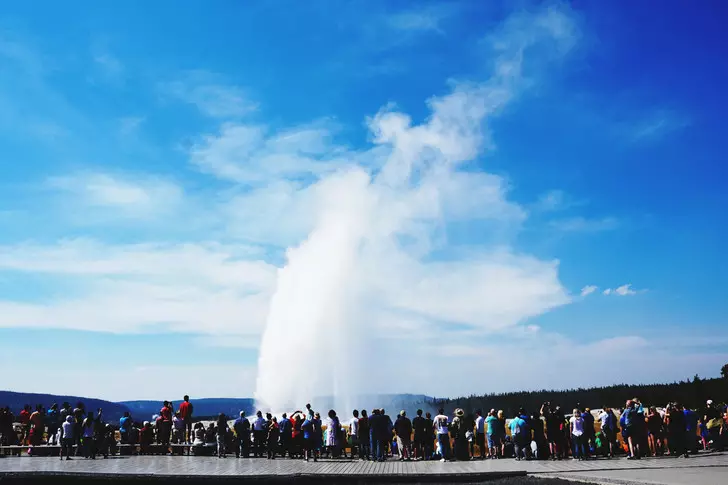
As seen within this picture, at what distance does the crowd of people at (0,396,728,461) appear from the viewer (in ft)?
74.1

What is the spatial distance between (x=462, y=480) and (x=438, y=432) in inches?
230

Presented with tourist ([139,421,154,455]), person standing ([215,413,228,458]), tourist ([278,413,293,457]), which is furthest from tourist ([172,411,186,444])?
tourist ([278,413,293,457])

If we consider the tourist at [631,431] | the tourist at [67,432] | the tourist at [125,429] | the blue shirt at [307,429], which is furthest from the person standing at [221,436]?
the tourist at [631,431]

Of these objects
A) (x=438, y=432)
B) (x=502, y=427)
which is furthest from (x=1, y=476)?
(x=502, y=427)

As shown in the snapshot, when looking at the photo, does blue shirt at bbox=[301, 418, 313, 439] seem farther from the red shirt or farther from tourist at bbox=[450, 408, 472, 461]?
the red shirt

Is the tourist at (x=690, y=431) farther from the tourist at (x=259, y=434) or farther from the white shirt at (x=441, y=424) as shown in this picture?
the tourist at (x=259, y=434)

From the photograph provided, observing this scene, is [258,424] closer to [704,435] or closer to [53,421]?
[53,421]

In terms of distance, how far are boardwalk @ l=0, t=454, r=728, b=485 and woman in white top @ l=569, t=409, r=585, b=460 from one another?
3.95 feet

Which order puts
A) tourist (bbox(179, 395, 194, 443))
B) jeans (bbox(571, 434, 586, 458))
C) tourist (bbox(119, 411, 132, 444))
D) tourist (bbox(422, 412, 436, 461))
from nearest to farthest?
jeans (bbox(571, 434, 586, 458)), tourist (bbox(422, 412, 436, 461)), tourist (bbox(179, 395, 194, 443)), tourist (bbox(119, 411, 132, 444))

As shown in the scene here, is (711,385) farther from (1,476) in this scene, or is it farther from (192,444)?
(1,476)

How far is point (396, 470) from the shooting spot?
19.7 m

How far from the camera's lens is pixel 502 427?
2395 centimetres

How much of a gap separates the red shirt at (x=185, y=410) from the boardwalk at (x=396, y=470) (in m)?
3.73

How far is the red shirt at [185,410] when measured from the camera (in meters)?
26.9
